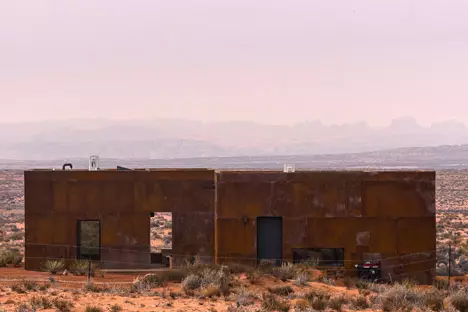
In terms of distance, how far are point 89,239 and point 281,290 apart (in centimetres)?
1178

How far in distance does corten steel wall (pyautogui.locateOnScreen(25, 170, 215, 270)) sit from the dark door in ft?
7.98

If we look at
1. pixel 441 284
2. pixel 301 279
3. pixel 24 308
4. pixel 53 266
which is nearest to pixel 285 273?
pixel 301 279

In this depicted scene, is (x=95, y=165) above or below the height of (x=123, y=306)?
above

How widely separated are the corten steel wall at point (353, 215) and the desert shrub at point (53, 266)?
19.4ft

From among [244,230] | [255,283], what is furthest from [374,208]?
[255,283]

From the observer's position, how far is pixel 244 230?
24203mm

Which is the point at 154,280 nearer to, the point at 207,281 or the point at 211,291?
the point at 207,281

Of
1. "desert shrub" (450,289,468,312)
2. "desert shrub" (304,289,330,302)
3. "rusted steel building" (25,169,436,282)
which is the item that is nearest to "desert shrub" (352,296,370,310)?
"desert shrub" (304,289,330,302)

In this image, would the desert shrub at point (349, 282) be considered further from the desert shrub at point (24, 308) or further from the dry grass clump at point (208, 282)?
the desert shrub at point (24, 308)

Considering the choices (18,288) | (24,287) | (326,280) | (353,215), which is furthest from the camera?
(353,215)

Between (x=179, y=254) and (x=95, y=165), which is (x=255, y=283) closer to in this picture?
(x=179, y=254)

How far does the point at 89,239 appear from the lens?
1128 inches

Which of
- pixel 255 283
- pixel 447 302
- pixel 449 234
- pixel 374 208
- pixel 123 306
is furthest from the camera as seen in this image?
pixel 449 234

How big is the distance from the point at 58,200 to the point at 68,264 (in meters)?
2.40
